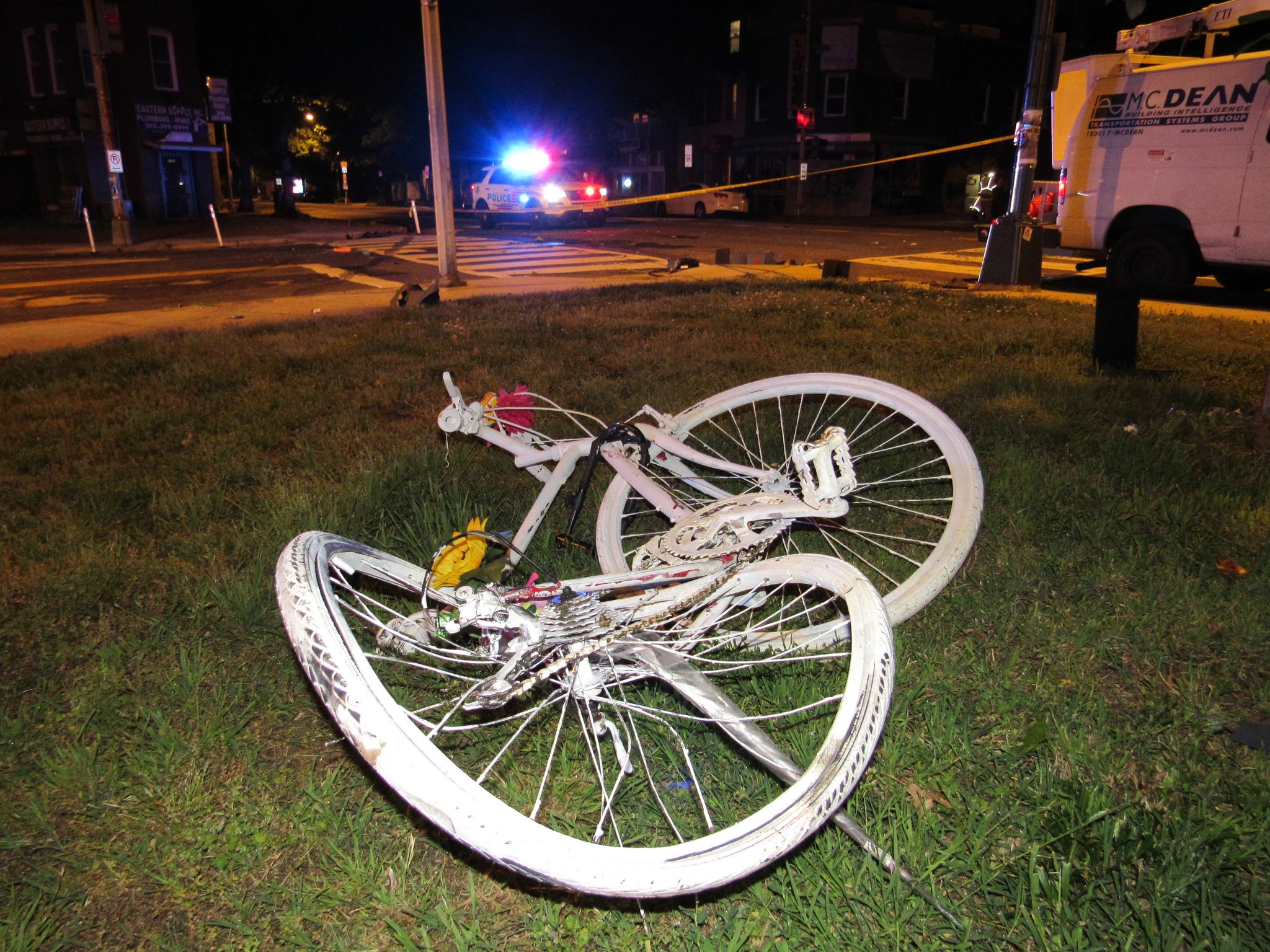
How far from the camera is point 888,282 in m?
12.5

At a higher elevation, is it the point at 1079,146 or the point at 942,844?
the point at 1079,146

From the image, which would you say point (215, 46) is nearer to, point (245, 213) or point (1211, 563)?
point (245, 213)

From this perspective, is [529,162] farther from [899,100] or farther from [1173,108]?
[1173,108]

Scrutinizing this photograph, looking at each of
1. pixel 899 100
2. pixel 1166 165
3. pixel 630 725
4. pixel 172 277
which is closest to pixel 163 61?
pixel 172 277

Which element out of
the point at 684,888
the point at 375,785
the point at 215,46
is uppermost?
the point at 215,46

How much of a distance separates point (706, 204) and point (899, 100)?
13858mm

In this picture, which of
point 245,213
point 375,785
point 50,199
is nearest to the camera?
point 375,785

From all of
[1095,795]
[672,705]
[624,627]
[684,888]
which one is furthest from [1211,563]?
[684,888]

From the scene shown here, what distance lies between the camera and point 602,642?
78.2 inches

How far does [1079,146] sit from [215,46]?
3655cm

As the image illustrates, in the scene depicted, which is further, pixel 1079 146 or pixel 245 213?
pixel 245 213

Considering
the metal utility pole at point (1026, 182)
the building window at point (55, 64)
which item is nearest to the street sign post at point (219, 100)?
the building window at point (55, 64)

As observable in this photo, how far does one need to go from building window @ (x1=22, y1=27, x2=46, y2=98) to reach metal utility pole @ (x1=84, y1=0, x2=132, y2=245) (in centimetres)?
1463

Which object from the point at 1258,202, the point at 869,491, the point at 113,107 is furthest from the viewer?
the point at 113,107
